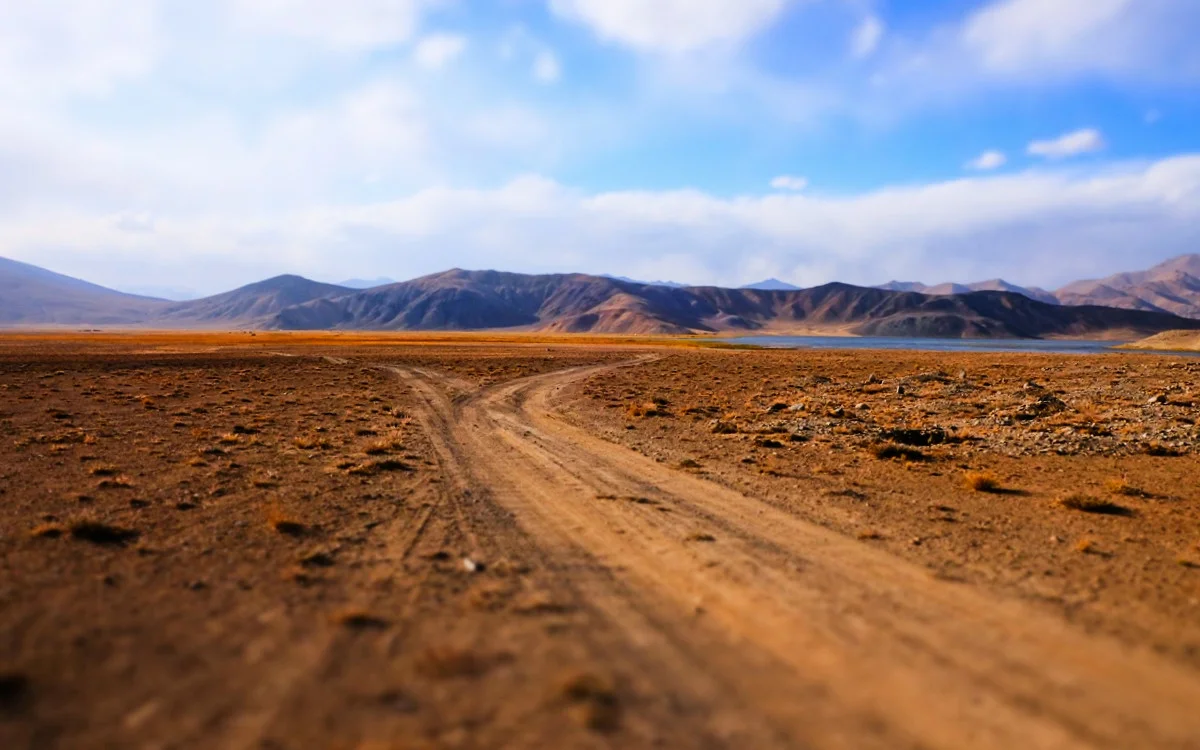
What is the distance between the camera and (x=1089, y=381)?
3456 centimetres

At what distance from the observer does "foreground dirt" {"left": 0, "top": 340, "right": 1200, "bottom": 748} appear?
176 inches

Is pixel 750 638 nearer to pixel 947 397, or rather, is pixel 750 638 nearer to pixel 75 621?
pixel 75 621

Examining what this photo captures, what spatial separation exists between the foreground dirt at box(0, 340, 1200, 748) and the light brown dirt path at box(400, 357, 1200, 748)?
3 cm

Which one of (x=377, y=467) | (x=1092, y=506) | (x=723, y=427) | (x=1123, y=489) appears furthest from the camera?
(x=723, y=427)

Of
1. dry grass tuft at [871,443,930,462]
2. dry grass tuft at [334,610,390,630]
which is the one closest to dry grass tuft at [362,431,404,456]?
dry grass tuft at [334,610,390,630]

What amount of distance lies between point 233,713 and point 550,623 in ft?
8.61

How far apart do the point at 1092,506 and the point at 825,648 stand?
26.0ft

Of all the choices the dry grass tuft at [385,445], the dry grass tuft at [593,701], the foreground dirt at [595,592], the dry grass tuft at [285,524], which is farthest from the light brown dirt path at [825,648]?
the dry grass tuft at [385,445]

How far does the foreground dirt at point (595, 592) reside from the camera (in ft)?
14.6

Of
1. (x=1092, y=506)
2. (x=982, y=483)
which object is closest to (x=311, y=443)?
(x=982, y=483)

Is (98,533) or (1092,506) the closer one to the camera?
(98,533)

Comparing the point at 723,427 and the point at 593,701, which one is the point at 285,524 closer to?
the point at 593,701

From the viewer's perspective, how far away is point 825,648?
217 inches

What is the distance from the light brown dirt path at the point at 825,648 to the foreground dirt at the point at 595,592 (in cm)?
3
